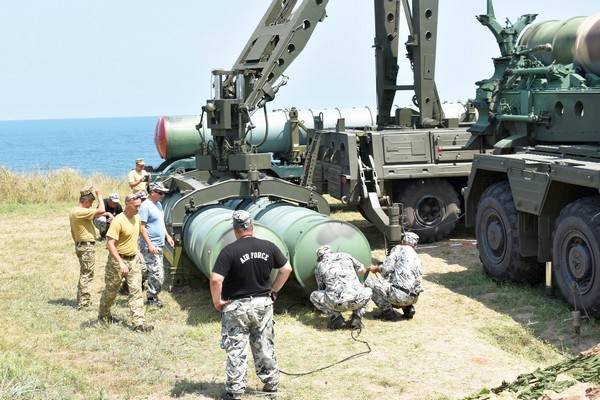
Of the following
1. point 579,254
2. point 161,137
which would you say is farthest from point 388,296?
point 161,137

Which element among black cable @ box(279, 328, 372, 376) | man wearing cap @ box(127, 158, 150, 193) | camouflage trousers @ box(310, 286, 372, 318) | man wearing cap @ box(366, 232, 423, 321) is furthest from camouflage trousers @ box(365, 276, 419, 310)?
man wearing cap @ box(127, 158, 150, 193)

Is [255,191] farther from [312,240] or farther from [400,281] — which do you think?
[400,281]

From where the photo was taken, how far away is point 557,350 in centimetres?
843

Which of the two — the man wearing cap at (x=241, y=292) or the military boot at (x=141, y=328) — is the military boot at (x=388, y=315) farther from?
the man wearing cap at (x=241, y=292)

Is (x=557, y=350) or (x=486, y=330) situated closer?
(x=557, y=350)

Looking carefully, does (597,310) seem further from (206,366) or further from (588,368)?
(206,366)

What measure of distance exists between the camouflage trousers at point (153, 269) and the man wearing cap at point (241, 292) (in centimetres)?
347

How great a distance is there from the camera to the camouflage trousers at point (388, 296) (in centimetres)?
956

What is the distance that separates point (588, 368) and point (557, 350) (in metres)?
2.62

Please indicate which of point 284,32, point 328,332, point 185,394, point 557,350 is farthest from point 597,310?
point 284,32

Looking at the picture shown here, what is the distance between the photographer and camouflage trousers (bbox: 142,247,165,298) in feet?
34.1

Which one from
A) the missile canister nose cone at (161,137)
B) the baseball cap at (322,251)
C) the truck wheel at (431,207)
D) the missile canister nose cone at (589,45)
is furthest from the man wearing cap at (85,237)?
the missile canister nose cone at (161,137)

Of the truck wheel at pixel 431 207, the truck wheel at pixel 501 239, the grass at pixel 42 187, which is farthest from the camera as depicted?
the grass at pixel 42 187

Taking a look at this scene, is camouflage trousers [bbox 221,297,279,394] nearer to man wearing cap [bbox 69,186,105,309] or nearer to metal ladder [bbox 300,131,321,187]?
man wearing cap [bbox 69,186,105,309]
